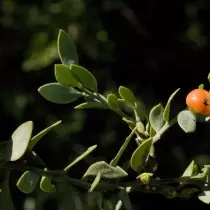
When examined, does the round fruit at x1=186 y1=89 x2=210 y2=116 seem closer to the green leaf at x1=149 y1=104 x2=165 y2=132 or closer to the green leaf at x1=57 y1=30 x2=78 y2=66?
the green leaf at x1=149 y1=104 x2=165 y2=132

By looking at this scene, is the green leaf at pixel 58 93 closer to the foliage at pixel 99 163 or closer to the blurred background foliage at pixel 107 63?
the foliage at pixel 99 163

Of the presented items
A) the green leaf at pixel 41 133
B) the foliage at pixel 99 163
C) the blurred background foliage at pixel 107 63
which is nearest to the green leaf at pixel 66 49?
the foliage at pixel 99 163

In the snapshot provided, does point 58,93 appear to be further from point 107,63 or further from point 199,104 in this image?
point 107,63

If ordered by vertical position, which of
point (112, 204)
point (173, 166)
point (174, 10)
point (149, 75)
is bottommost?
point (173, 166)

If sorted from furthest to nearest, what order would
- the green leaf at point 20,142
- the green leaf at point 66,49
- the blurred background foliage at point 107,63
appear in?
the blurred background foliage at point 107,63
the green leaf at point 66,49
the green leaf at point 20,142

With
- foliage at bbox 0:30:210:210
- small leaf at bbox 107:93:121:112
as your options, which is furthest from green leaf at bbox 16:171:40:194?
small leaf at bbox 107:93:121:112

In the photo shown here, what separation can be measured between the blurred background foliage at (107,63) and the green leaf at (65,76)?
1.20 m

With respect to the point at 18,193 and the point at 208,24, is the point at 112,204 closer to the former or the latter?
the point at 18,193

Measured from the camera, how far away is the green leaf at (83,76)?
658 millimetres

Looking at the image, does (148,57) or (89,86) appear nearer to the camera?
(89,86)

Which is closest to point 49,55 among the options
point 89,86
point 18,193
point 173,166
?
point 18,193

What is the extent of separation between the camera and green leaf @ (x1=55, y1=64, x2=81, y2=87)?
643 mm

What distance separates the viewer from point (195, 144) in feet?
7.95

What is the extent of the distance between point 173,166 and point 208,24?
0.54 m
